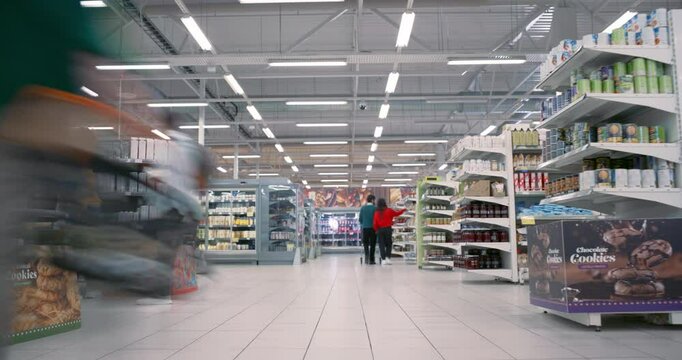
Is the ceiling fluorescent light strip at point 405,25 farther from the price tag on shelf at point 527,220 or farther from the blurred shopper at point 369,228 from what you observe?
the blurred shopper at point 369,228

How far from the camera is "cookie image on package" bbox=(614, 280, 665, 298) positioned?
3.48m

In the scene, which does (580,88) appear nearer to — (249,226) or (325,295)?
(325,295)

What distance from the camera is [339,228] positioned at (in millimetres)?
27062

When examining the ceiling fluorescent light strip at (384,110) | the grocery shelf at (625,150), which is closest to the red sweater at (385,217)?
the ceiling fluorescent light strip at (384,110)

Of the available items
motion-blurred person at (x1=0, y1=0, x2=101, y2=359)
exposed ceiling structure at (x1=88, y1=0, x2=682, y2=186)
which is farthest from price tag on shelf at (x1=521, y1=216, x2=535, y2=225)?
motion-blurred person at (x1=0, y1=0, x2=101, y2=359)

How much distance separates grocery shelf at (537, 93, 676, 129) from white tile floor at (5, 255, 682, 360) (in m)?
1.52

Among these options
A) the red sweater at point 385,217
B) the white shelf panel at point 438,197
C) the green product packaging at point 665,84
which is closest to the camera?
the green product packaging at point 665,84

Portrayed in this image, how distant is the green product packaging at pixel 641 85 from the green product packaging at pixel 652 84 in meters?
0.02

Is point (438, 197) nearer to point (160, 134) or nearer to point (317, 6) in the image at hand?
point (317, 6)

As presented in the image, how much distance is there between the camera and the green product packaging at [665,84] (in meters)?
3.87

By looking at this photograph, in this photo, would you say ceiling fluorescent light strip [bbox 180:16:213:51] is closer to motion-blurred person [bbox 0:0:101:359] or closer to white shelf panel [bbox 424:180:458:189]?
white shelf panel [bbox 424:180:458:189]

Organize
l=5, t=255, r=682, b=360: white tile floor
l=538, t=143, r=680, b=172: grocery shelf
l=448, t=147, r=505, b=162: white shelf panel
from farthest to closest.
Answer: l=448, t=147, r=505, b=162: white shelf panel
l=538, t=143, r=680, b=172: grocery shelf
l=5, t=255, r=682, b=360: white tile floor

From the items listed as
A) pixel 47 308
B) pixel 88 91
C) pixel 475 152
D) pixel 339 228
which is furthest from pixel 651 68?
pixel 339 228

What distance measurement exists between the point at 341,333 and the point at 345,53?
7828 mm
